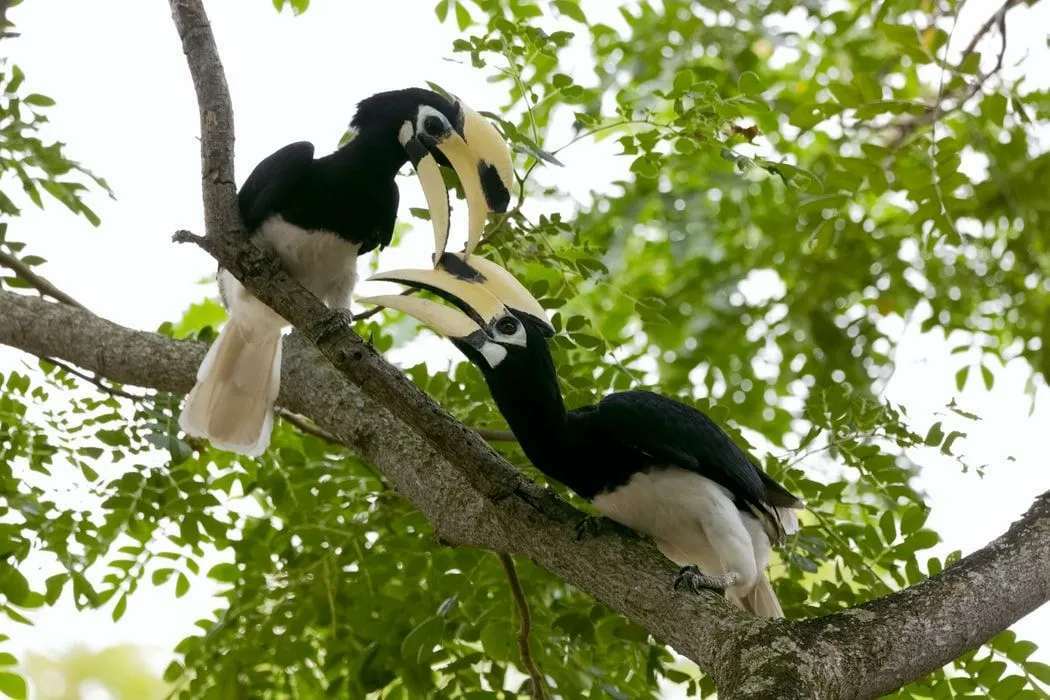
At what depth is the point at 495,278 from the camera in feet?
10.6

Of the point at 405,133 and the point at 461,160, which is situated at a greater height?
the point at 405,133

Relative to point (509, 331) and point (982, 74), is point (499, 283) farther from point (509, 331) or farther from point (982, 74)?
point (982, 74)

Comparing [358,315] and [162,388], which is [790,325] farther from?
[162,388]

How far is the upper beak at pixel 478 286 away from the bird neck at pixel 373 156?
65 cm

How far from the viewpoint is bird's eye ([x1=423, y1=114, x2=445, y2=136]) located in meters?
3.50

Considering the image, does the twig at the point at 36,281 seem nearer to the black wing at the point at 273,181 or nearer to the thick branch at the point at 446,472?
the thick branch at the point at 446,472

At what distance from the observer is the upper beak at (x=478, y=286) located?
3191mm

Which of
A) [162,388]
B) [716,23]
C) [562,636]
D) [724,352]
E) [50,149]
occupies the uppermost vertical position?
[716,23]

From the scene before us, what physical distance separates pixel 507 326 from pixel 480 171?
0.41m

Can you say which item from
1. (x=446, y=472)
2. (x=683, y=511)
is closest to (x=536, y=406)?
(x=446, y=472)

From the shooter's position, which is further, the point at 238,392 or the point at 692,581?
the point at 238,392

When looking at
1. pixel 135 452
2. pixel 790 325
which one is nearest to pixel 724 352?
pixel 790 325

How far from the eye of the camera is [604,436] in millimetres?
3291

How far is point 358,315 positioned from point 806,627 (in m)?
2.06
